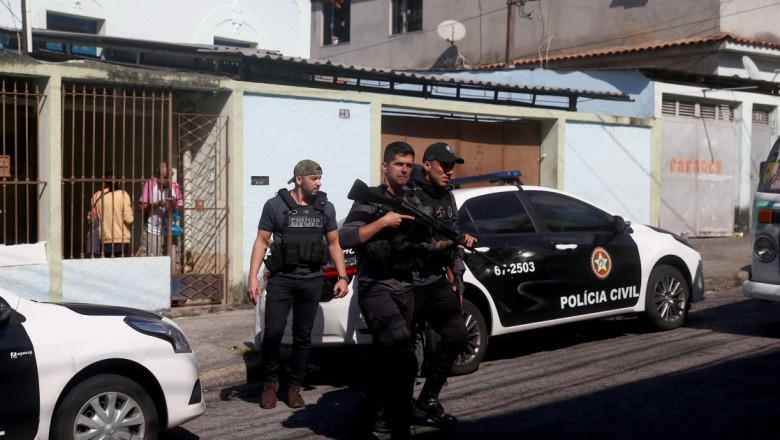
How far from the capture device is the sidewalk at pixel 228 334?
8453 millimetres

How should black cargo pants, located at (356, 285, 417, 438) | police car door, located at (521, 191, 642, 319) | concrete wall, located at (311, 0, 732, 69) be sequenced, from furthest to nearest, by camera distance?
concrete wall, located at (311, 0, 732, 69)
police car door, located at (521, 191, 642, 319)
black cargo pants, located at (356, 285, 417, 438)

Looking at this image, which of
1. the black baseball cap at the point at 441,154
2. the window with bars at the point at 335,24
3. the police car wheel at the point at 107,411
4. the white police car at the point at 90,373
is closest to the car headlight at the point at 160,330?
the white police car at the point at 90,373

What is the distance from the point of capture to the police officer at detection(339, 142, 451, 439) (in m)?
5.58

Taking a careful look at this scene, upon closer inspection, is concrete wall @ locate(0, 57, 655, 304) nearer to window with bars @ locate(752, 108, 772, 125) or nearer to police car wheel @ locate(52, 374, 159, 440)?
police car wheel @ locate(52, 374, 159, 440)

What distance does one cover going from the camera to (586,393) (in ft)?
23.1

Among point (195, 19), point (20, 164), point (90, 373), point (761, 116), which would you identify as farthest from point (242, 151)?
point (761, 116)

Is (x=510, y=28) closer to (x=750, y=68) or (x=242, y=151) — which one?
(x=750, y=68)

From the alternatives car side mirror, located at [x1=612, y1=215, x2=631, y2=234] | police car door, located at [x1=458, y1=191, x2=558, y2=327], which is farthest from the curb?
car side mirror, located at [x1=612, y1=215, x2=631, y2=234]

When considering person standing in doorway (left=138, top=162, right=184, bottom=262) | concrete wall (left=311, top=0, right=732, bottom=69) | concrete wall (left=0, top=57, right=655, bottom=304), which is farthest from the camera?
concrete wall (left=311, top=0, right=732, bottom=69)

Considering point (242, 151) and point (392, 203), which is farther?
point (242, 151)

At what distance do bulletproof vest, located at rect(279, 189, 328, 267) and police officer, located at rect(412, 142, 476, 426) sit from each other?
1.22 meters

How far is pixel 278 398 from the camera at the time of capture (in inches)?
297

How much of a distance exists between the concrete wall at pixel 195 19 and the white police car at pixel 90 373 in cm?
791

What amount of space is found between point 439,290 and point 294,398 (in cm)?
173
